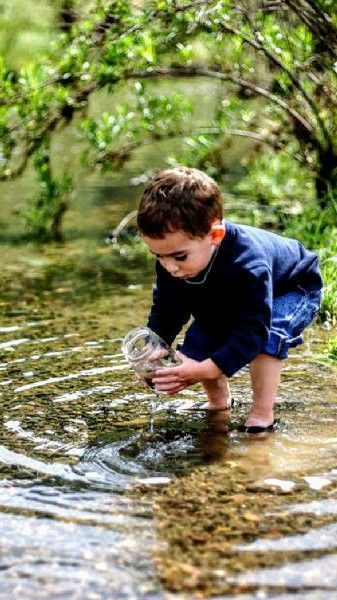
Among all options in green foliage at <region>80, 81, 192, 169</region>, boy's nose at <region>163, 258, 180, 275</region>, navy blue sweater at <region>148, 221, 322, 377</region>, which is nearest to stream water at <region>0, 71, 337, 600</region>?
navy blue sweater at <region>148, 221, 322, 377</region>

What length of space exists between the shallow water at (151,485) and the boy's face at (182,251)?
0.75 meters

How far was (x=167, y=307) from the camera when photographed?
447cm

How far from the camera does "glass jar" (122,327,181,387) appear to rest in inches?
169

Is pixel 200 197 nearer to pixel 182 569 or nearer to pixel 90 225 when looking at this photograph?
pixel 182 569

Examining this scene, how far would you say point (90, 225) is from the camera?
10281mm

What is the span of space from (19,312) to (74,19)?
280 cm

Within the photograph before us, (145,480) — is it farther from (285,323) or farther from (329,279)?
(329,279)

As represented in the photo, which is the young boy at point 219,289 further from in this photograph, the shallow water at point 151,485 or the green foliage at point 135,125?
the green foliage at point 135,125

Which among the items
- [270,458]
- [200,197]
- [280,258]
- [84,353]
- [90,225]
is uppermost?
[200,197]

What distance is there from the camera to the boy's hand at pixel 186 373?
407 cm

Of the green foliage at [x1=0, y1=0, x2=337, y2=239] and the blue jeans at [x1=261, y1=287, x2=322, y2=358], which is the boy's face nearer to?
the blue jeans at [x1=261, y1=287, x2=322, y2=358]

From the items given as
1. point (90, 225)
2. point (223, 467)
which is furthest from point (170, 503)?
point (90, 225)

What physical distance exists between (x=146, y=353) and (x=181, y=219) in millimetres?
752

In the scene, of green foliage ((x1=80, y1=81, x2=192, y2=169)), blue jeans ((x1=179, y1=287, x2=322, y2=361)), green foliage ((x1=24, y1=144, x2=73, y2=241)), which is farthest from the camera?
green foliage ((x1=24, y1=144, x2=73, y2=241))
